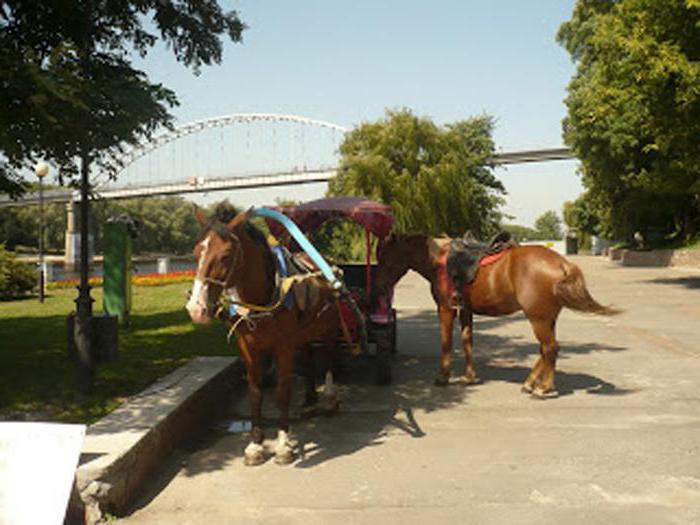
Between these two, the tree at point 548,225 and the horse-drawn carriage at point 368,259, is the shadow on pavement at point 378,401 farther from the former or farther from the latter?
the tree at point 548,225

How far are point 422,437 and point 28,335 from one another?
8.89 m

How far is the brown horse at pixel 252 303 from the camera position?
16.0 feet

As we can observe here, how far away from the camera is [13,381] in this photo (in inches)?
309

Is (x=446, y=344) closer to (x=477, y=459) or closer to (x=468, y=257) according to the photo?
(x=468, y=257)

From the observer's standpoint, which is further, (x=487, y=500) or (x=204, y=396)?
(x=204, y=396)

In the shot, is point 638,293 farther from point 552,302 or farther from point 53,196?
point 53,196

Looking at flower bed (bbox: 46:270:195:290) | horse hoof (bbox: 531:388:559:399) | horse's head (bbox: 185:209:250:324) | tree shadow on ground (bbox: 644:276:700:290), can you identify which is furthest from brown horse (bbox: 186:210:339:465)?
tree shadow on ground (bbox: 644:276:700:290)

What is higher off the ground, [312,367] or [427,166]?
[427,166]

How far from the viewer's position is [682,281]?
26703 mm

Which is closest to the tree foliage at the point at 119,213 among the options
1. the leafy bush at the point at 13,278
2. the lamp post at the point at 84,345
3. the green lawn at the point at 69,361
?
the leafy bush at the point at 13,278

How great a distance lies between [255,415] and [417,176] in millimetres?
29255

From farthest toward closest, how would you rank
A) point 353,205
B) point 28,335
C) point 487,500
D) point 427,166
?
point 427,166 → point 28,335 → point 353,205 → point 487,500

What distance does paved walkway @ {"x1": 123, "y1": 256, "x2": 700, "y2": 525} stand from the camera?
15.1ft

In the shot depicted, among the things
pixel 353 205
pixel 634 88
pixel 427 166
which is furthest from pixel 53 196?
pixel 353 205
